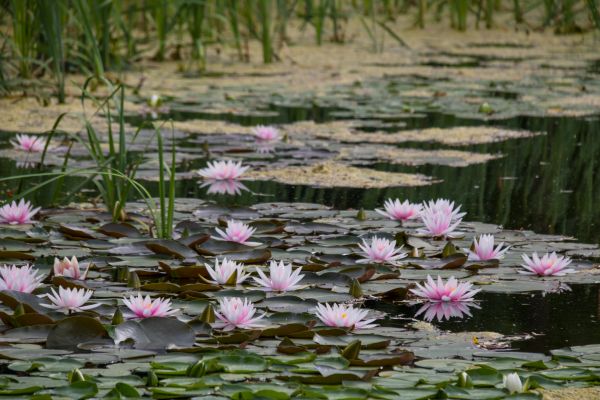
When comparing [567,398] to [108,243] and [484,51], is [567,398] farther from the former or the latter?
[484,51]

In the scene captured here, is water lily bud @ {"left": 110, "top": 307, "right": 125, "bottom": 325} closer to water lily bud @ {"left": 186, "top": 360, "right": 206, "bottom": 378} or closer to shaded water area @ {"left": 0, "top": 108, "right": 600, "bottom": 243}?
water lily bud @ {"left": 186, "top": 360, "right": 206, "bottom": 378}

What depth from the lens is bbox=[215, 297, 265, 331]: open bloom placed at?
230 centimetres

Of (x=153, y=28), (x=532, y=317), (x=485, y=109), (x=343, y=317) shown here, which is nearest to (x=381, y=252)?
(x=532, y=317)

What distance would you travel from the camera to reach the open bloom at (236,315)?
230 centimetres

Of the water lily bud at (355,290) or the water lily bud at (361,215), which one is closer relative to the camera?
the water lily bud at (355,290)

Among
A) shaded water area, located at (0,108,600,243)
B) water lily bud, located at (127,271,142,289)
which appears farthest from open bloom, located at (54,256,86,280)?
shaded water area, located at (0,108,600,243)

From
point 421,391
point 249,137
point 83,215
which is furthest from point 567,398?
point 249,137

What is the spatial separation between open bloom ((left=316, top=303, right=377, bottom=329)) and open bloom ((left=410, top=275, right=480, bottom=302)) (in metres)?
0.29

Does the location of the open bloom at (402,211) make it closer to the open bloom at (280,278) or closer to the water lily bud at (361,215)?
the water lily bud at (361,215)

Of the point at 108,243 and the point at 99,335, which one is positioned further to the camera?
the point at 108,243

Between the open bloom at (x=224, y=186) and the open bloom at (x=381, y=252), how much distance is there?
3.68ft

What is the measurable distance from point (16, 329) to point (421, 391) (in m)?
0.84

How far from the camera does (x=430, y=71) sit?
7480 millimetres

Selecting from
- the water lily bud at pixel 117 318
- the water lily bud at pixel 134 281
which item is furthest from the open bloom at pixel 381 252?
the water lily bud at pixel 117 318
